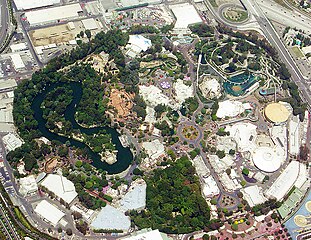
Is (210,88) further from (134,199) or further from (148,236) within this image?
(148,236)

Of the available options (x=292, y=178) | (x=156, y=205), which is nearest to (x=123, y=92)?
(x=156, y=205)

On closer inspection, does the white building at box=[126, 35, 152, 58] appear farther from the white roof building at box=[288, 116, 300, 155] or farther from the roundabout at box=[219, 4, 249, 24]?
the white roof building at box=[288, 116, 300, 155]

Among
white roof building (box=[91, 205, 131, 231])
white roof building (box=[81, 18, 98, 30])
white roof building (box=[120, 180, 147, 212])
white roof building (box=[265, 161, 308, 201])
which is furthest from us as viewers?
white roof building (box=[81, 18, 98, 30])

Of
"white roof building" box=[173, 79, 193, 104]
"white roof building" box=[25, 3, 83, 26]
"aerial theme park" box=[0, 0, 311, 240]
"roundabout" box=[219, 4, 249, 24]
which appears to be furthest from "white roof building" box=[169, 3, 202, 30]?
"white roof building" box=[25, 3, 83, 26]

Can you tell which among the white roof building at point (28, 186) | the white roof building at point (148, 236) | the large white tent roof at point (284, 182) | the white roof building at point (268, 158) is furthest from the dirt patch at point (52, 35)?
the large white tent roof at point (284, 182)

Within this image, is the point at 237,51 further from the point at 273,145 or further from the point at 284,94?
the point at 273,145

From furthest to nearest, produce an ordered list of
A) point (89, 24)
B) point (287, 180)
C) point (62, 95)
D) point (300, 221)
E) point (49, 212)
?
point (89, 24)
point (62, 95)
point (287, 180)
point (300, 221)
point (49, 212)

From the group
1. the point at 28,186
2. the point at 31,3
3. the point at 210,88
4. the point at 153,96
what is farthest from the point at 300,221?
the point at 31,3
